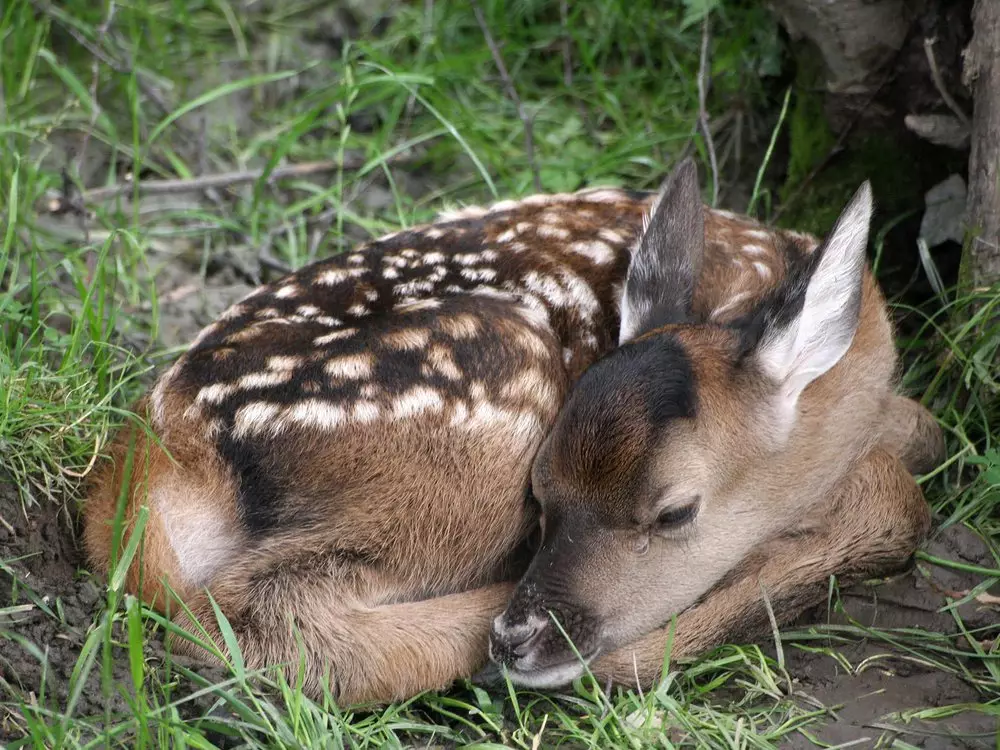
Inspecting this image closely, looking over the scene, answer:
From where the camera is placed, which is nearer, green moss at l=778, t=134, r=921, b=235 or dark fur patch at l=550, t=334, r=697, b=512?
dark fur patch at l=550, t=334, r=697, b=512

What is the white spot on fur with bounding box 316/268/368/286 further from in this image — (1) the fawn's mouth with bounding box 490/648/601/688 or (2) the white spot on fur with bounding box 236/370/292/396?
(1) the fawn's mouth with bounding box 490/648/601/688

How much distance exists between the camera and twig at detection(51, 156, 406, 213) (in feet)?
16.8

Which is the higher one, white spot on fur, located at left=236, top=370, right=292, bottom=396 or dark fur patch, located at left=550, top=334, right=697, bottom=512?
white spot on fur, located at left=236, top=370, right=292, bottom=396

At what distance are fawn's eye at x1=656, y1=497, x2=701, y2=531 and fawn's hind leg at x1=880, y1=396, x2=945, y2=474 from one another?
808 mm

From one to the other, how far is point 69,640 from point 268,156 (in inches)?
125

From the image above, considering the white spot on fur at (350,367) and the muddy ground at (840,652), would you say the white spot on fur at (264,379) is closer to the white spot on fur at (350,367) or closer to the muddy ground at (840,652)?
the white spot on fur at (350,367)

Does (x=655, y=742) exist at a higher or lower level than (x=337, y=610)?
lower

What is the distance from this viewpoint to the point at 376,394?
11.1 feet

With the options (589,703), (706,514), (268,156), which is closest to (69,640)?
(589,703)

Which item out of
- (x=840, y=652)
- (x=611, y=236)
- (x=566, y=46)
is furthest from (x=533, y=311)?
(x=566, y=46)

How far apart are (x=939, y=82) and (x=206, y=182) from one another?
2.94m

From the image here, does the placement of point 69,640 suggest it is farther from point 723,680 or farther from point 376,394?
point 723,680

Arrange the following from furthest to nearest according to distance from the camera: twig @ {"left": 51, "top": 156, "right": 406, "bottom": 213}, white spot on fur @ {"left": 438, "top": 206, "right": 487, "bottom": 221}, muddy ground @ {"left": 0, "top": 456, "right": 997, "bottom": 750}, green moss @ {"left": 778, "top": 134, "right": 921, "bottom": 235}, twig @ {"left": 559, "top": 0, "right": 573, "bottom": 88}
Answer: twig @ {"left": 559, "top": 0, "right": 573, "bottom": 88}, twig @ {"left": 51, "top": 156, "right": 406, "bottom": 213}, green moss @ {"left": 778, "top": 134, "right": 921, "bottom": 235}, white spot on fur @ {"left": 438, "top": 206, "right": 487, "bottom": 221}, muddy ground @ {"left": 0, "top": 456, "right": 997, "bottom": 750}

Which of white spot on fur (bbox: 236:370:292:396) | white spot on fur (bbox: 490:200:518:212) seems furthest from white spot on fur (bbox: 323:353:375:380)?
white spot on fur (bbox: 490:200:518:212)
